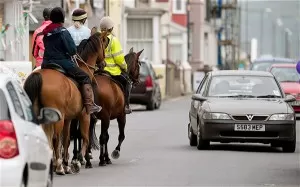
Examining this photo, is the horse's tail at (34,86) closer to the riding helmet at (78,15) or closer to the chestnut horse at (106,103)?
the chestnut horse at (106,103)

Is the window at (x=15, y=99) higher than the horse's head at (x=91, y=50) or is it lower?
higher

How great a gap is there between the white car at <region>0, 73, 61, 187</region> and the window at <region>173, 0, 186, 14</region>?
81164 millimetres

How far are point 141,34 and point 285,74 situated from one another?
33025 millimetres

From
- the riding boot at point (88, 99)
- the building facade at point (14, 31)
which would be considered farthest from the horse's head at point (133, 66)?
the building facade at point (14, 31)

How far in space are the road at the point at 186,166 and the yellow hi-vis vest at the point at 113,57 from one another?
147cm

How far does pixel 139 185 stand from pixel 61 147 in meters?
2.37

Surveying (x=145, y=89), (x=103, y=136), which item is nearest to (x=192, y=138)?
(x=103, y=136)

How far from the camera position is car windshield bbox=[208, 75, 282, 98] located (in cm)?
2355

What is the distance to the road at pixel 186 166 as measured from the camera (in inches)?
673

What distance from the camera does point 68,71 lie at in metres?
18.1

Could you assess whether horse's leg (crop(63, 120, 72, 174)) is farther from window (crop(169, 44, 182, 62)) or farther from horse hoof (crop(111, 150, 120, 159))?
window (crop(169, 44, 182, 62))

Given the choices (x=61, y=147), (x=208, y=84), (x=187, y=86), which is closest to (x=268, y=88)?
(x=208, y=84)

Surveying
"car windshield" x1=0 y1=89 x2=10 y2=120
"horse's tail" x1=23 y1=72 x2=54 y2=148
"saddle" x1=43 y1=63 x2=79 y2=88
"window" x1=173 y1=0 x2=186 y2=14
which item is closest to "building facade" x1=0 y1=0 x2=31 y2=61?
"saddle" x1=43 y1=63 x2=79 y2=88

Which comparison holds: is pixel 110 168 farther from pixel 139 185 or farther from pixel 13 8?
pixel 13 8
